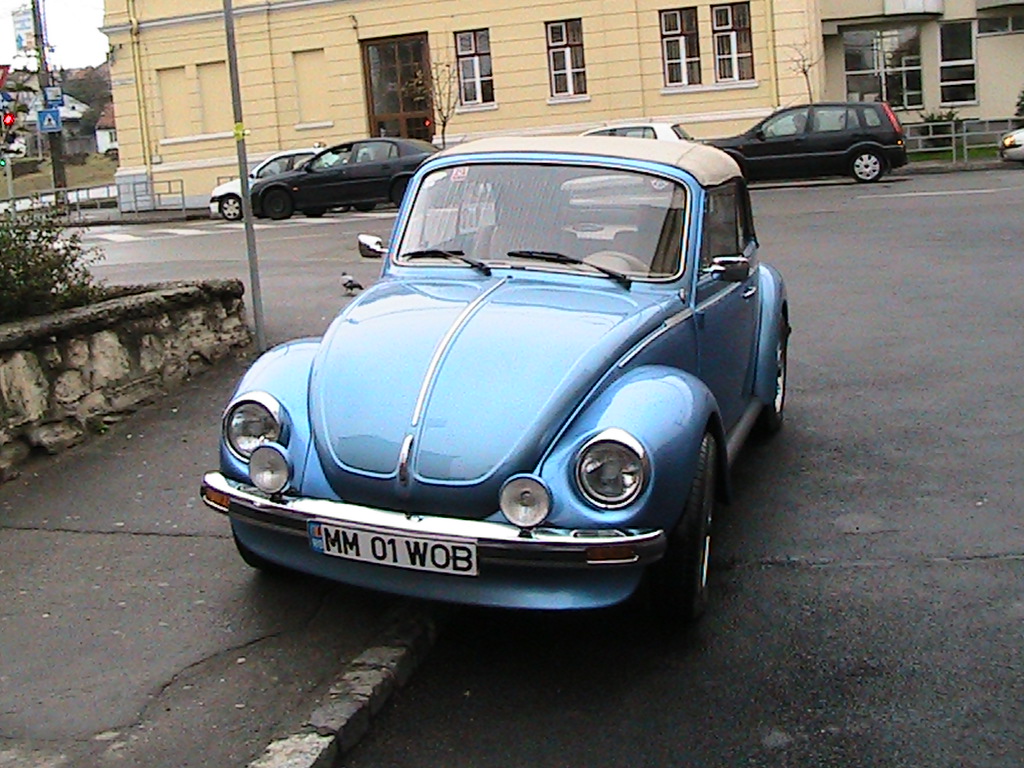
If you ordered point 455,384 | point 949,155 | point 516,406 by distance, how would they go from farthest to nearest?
point 949,155
point 455,384
point 516,406

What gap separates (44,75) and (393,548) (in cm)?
3578

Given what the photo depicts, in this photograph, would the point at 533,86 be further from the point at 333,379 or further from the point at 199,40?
the point at 333,379

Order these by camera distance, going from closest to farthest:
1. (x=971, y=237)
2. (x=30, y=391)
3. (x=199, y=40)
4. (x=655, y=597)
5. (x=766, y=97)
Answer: (x=655, y=597) < (x=30, y=391) < (x=971, y=237) < (x=766, y=97) < (x=199, y=40)

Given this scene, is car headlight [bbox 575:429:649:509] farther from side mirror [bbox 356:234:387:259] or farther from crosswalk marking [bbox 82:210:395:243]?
crosswalk marking [bbox 82:210:395:243]

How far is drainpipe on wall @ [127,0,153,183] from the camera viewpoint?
38.6m

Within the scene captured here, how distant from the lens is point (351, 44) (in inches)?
1476

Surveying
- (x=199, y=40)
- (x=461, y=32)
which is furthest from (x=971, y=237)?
(x=199, y=40)

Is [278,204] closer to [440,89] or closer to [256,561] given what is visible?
[440,89]

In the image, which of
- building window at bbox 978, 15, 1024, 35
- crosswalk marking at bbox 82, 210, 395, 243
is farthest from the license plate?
building window at bbox 978, 15, 1024, 35

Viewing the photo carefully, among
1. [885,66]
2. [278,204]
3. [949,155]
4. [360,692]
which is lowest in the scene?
[360,692]

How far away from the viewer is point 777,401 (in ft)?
25.2

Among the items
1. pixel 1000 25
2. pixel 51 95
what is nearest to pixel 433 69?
pixel 51 95

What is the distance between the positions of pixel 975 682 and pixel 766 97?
32.3 m

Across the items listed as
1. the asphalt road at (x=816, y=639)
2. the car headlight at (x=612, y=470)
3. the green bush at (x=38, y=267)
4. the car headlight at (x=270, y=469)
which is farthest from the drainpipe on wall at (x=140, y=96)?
the car headlight at (x=612, y=470)
